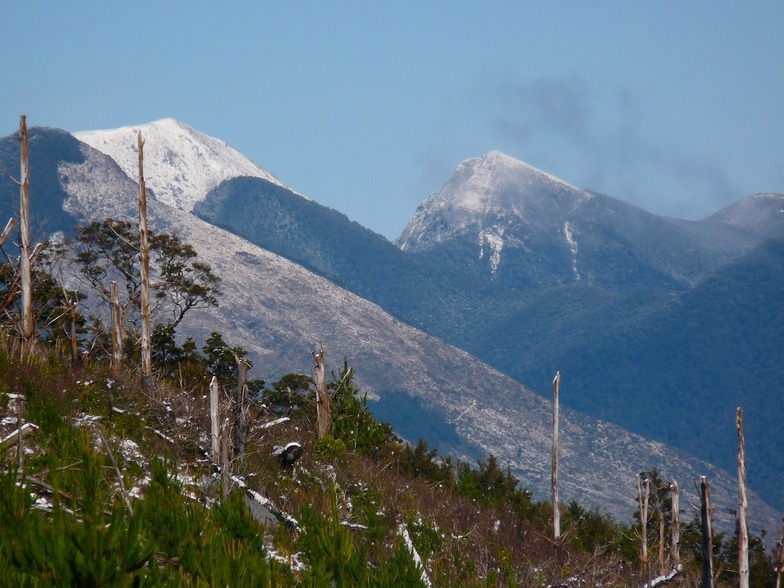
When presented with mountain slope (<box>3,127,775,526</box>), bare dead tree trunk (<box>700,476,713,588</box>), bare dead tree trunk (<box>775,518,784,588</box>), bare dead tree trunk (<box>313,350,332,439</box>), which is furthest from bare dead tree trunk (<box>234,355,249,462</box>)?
mountain slope (<box>3,127,775,526</box>)

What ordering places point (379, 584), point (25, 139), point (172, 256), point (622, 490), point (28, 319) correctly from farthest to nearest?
point (622, 490) → point (172, 256) → point (25, 139) → point (28, 319) → point (379, 584)

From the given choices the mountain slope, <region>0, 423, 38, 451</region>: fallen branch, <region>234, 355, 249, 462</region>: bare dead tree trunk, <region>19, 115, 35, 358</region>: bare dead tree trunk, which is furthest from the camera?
the mountain slope

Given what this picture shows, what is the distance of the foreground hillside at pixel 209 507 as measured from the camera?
531cm

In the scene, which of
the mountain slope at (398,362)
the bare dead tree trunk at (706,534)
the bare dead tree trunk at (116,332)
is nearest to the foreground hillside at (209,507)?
the bare dead tree trunk at (706,534)

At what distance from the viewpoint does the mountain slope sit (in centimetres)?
16075

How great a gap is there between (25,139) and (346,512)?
14230mm

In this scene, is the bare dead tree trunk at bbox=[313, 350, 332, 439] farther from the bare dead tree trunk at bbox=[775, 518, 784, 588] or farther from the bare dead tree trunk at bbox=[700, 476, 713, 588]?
the bare dead tree trunk at bbox=[775, 518, 784, 588]

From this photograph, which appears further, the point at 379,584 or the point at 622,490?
the point at 622,490

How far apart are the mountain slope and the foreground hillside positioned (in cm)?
13278

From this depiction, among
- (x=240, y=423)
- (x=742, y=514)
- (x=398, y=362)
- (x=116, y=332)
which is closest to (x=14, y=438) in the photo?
(x=240, y=423)

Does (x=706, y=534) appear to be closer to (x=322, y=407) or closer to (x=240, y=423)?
(x=240, y=423)

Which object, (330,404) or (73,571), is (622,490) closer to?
(330,404)

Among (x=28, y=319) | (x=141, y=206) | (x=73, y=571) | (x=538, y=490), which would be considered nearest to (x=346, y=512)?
(x=73, y=571)

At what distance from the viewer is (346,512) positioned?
13.2 meters
